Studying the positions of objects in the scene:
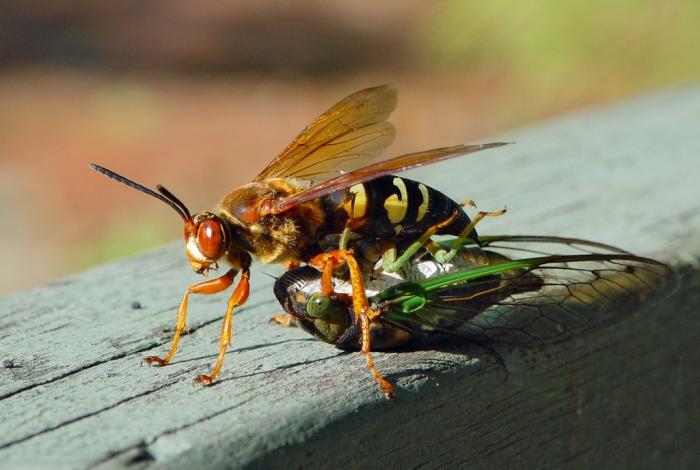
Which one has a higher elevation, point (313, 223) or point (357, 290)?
point (313, 223)

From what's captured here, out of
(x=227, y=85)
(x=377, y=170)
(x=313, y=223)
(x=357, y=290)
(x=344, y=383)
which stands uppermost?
(x=227, y=85)

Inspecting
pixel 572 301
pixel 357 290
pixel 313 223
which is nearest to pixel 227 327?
pixel 357 290

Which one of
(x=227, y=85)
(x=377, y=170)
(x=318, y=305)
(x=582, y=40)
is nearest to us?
(x=318, y=305)

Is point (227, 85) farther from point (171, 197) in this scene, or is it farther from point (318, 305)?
point (318, 305)

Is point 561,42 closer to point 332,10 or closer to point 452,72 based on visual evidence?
point 452,72

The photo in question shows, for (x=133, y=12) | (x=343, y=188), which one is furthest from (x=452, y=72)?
(x=343, y=188)

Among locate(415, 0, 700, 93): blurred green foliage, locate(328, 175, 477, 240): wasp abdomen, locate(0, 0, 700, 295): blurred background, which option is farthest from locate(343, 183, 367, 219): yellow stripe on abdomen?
locate(415, 0, 700, 93): blurred green foliage

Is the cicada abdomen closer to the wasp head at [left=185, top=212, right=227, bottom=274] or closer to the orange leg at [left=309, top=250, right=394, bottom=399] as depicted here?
the orange leg at [left=309, top=250, right=394, bottom=399]
